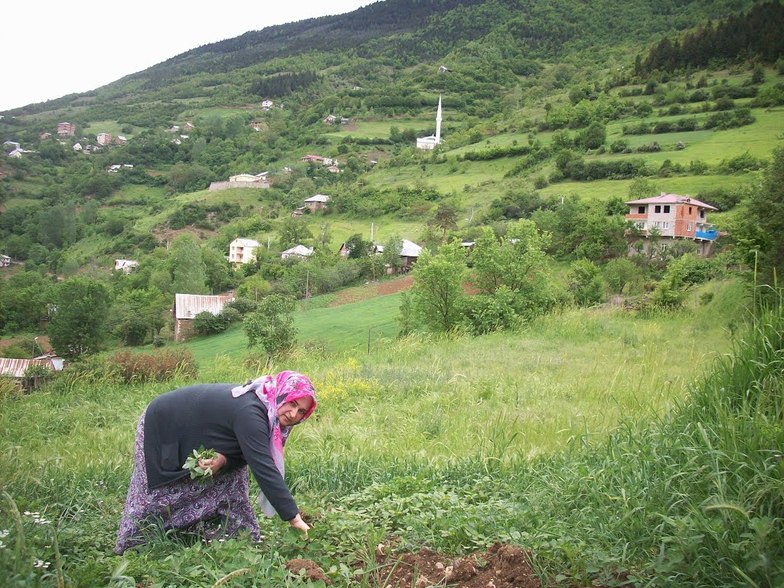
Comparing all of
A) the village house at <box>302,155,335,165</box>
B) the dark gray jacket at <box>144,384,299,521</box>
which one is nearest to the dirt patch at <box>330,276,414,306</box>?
the dark gray jacket at <box>144,384,299,521</box>

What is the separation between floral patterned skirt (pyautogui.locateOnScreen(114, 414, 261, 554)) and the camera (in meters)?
3.05

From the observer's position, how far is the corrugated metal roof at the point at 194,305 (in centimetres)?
4309

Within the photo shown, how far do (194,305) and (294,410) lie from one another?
144 ft

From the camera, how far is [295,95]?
546 feet

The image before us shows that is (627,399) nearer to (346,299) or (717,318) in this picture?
(717,318)

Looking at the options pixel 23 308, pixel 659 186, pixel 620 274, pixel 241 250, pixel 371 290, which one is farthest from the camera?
pixel 241 250

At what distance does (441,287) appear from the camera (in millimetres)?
19547

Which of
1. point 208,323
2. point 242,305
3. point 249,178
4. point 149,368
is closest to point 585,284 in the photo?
point 149,368

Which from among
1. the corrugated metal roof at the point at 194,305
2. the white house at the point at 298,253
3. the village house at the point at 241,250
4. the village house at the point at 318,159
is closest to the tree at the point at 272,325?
the corrugated metal roof at the point at 194,305

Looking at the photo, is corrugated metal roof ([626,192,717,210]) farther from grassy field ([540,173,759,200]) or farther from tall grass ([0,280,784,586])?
tall grass ([0,280,784,586])

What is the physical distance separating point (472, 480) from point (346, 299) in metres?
41.8

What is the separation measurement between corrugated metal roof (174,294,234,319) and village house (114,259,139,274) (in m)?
23.6

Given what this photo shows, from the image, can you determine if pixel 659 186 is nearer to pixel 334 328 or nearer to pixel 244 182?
pixel 334 328

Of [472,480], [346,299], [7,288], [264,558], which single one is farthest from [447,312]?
[7,288]
